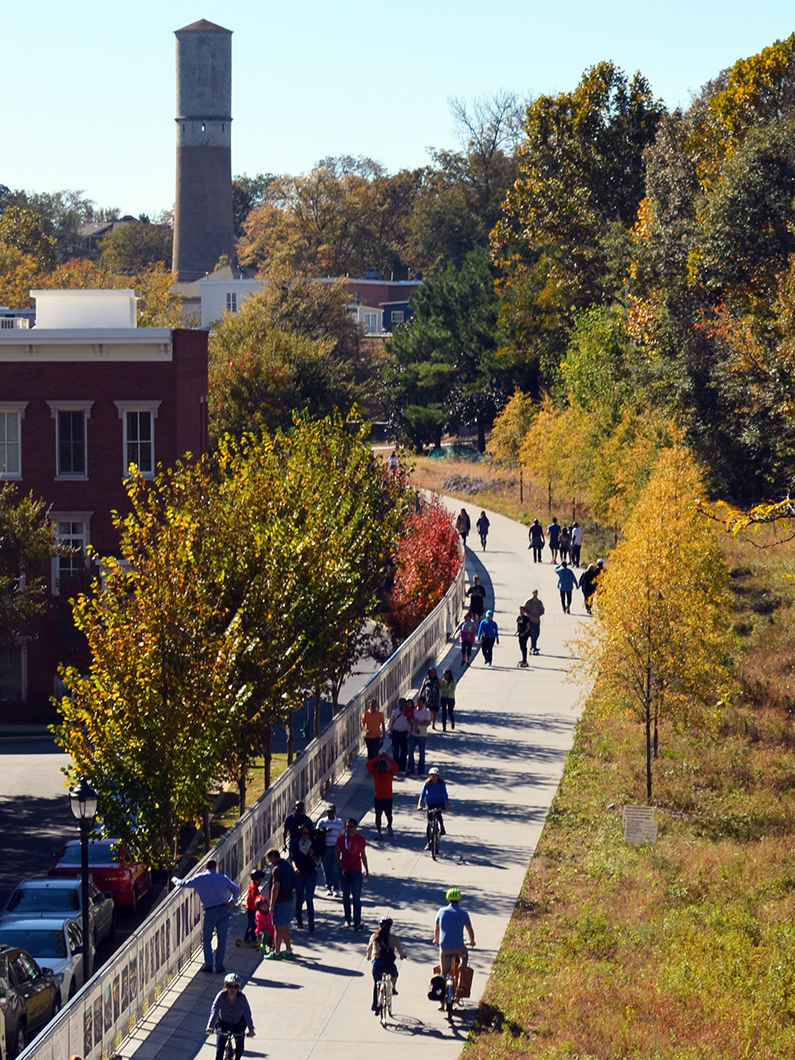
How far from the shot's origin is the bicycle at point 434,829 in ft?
65.0

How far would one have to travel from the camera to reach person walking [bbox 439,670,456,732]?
27703 mm

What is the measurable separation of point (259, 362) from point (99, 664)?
4257 cm

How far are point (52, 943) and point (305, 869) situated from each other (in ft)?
10.8

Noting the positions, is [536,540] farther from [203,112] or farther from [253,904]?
[203,112]

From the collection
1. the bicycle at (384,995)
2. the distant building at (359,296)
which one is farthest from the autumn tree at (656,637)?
the distant building at (359,296)

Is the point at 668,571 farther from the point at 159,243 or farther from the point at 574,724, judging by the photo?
the point at 159,243

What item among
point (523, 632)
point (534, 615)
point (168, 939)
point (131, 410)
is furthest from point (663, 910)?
point (131, 410)

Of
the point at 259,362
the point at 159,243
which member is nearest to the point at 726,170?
the point at 259,362

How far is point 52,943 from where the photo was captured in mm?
17328

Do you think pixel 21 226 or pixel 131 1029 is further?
pixel 21 226

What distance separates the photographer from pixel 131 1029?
1438 cm

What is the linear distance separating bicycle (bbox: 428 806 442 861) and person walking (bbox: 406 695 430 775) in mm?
3815

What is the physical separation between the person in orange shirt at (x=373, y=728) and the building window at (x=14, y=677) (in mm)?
18716

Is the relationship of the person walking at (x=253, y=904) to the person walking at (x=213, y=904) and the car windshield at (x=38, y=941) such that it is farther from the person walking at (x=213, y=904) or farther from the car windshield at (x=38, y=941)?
the car windshield at (x=38, y=941)
